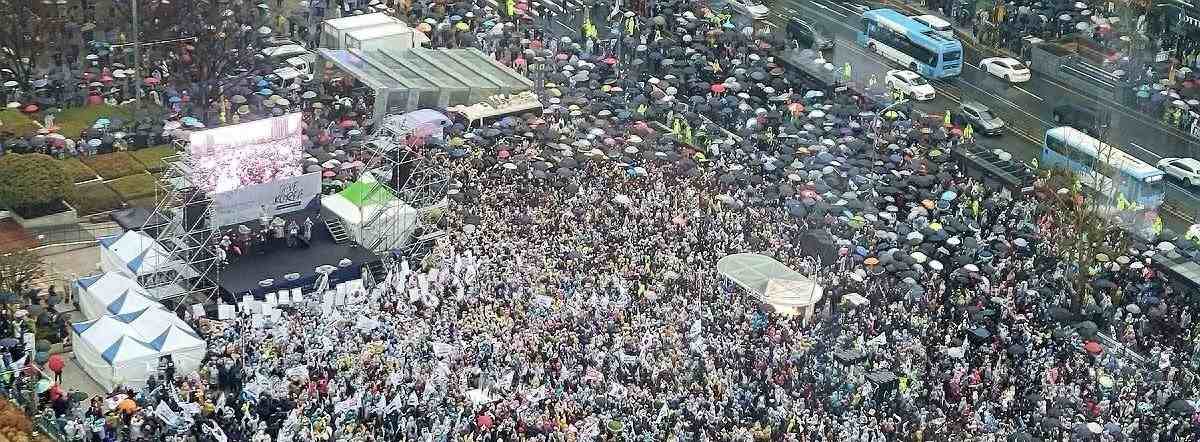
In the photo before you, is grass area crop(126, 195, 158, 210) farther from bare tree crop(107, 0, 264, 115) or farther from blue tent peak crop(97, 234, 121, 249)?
bare tree crop(107, 0, 264, 115)

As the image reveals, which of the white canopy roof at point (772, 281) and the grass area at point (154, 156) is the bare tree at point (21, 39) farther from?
the white canopy roof at point (772, 281)

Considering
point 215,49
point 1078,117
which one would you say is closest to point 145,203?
point 215,49

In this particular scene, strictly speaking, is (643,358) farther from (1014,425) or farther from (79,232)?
(79,232)

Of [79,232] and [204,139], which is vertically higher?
[204,139]

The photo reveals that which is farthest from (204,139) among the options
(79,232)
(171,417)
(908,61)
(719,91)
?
(908,61)

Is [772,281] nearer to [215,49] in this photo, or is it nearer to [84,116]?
[215,49]

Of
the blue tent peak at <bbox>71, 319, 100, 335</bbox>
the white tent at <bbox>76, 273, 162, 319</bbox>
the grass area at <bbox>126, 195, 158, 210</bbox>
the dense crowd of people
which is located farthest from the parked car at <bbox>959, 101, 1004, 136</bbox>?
the blue tent peak at <bbox>71, 319, 100, 335</bbox>
